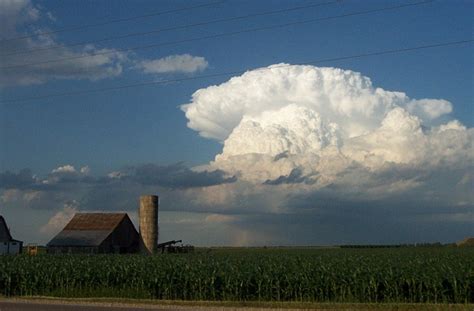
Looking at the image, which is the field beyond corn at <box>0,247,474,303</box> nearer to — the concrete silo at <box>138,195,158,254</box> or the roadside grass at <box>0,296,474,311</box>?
the roadside grass at <box>0,296,474,311</box>

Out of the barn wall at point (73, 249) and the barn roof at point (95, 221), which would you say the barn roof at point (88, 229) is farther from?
the barn wall at point (73, 249)

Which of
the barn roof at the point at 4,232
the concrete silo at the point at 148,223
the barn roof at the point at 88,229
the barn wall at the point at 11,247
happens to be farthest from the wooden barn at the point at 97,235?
the barn roof at the point at 4,232

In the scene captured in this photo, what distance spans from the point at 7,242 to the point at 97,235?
14721 millimetres

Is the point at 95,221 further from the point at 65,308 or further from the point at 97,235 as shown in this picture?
the point at 65,308

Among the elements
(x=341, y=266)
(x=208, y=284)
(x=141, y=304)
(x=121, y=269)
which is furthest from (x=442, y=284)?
(x=121, y=269)

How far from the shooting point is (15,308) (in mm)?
26719

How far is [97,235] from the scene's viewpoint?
69.8 m

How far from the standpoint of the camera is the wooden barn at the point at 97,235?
225 feet

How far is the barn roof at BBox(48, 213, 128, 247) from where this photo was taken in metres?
69.4

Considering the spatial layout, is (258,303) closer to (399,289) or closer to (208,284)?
(208,284)

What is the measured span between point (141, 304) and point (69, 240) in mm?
43511

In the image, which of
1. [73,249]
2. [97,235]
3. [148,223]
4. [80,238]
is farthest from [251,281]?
[80,238]

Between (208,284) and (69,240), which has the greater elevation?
(69,240)

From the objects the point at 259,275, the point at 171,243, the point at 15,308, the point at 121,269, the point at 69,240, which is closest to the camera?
the point at 15,308
